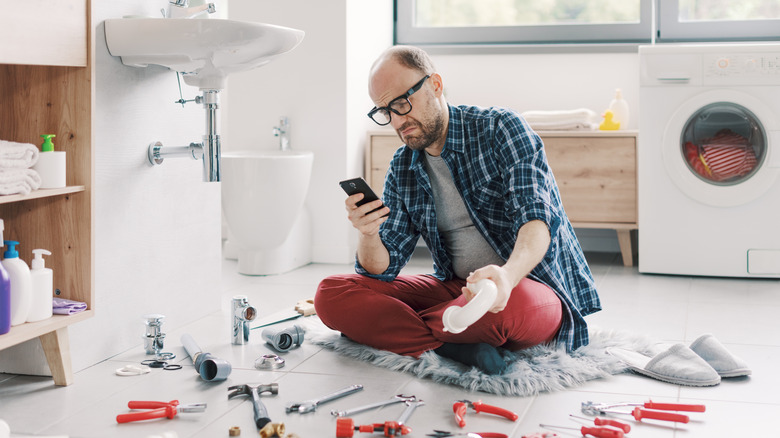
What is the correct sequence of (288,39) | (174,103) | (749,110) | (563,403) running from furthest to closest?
(749,110)
(174,103)
(288,39)
(563,403)

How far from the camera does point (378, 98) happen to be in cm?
196

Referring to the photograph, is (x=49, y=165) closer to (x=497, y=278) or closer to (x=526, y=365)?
(x=497, y=278)

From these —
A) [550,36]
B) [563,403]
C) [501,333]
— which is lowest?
[563,403]

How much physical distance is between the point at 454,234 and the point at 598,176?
5.16 feet

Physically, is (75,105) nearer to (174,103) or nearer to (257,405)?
(174,103)

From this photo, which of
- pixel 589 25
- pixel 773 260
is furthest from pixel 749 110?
pixel 589 25

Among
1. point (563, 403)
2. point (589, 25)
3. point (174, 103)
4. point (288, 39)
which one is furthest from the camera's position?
point (589, 25)

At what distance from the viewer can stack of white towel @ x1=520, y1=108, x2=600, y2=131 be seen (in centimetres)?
357

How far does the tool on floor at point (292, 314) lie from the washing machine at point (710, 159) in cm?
146

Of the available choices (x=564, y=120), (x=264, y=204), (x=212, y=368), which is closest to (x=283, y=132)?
(x=264, y=204)

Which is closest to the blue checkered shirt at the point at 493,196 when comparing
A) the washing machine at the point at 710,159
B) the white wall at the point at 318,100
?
the washing machine at the point at 710,159

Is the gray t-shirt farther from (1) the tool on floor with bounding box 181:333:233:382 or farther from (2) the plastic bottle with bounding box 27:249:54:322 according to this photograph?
(2) the plastic bottle with bounding box 27:249:54:322

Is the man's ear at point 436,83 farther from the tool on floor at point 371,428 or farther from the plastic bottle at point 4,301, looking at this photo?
the plastic bottle at point 4,301

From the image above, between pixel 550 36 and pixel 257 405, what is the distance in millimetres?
2891
